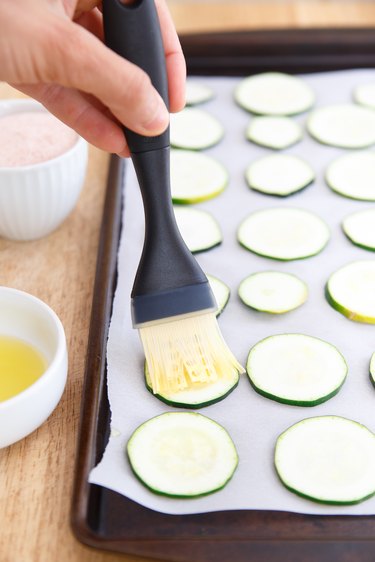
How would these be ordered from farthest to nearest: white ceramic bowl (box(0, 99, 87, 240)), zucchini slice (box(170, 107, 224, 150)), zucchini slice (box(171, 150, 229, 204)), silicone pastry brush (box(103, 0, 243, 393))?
zucchini slice (box(170, 107, 224, 150)) → zucchini slice (box(171, 150, 229, 204)) → white ceramic bowl (box(0, 99, 87, 240)) → silicone pastry brush (box(103, 0, 243, 393))

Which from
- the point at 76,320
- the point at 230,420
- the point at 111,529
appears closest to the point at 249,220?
the point at 76,320

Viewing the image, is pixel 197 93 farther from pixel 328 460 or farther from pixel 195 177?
pixel 328 460

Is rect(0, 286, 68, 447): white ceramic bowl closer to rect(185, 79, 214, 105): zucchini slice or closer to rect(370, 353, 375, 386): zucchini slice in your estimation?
rect(370, 353, 375, 386): zucchini slice

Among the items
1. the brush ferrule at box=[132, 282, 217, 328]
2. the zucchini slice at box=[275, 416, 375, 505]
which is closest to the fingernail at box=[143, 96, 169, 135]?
the brush ferrule at box=[132, 282, 217, 328]

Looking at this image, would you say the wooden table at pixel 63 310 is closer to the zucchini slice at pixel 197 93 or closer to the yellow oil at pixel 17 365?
the yellow oil at pixel 17 365

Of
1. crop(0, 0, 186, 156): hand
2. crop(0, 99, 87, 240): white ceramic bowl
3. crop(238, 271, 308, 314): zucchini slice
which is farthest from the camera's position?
crop(0, 99, 87, 240): white ceramic bowl

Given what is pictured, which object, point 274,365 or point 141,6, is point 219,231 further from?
point 141,6
